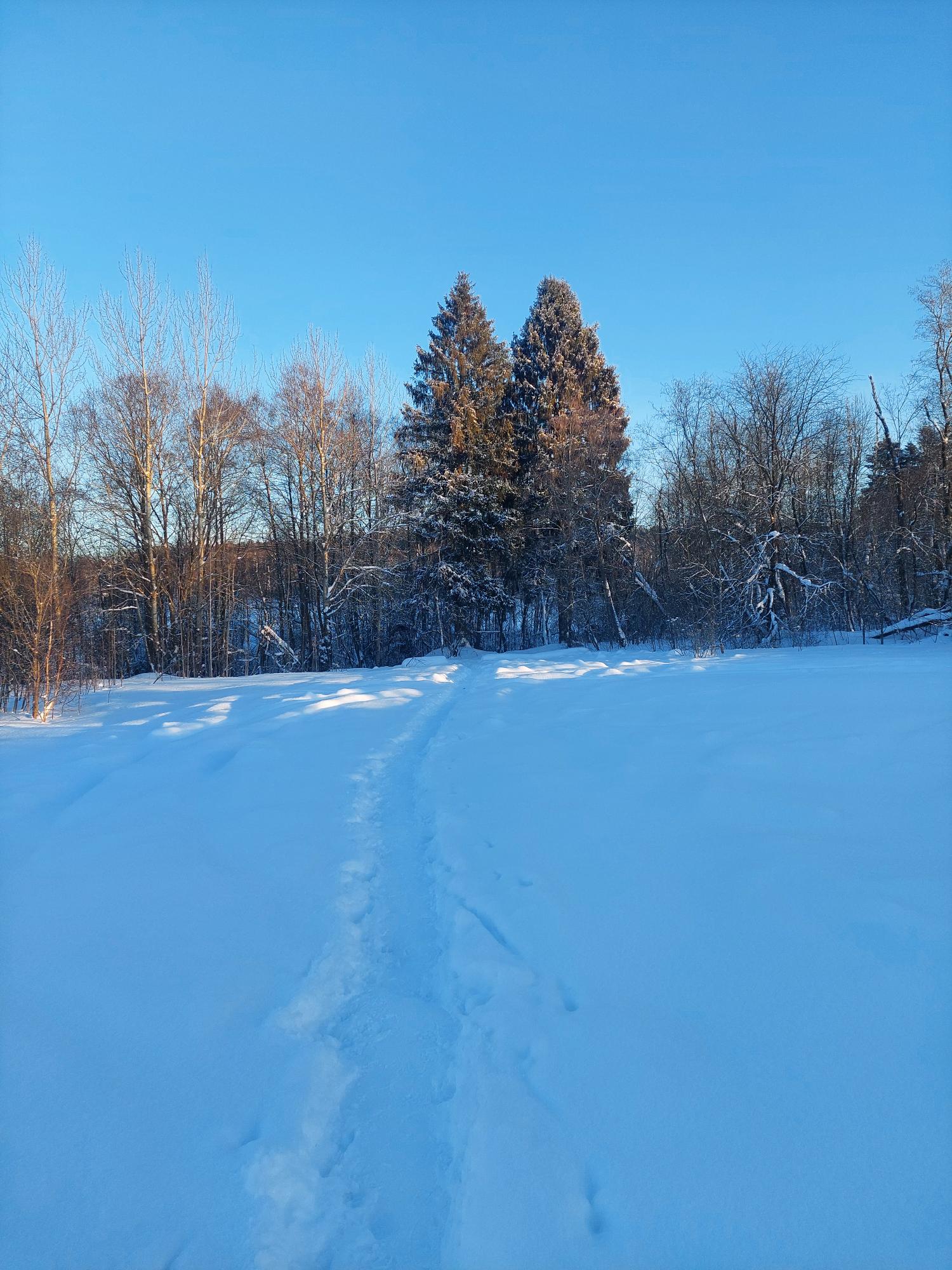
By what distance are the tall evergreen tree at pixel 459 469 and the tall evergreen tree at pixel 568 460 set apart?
3.94 ft

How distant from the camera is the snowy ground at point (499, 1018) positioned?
1.65m

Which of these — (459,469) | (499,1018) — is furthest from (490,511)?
(499,1018)

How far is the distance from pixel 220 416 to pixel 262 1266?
22678 mm

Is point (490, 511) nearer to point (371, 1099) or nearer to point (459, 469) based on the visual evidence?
point (459, 469)

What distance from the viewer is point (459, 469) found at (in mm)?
20906

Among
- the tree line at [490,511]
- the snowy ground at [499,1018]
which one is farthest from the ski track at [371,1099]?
the tree line at [490,511]

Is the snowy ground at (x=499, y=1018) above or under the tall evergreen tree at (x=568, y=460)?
under

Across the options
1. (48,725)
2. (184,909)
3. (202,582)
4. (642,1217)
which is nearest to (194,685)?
(48,725)

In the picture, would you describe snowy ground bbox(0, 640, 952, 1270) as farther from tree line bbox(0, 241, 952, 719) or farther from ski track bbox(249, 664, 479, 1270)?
tree line bbox(0, 241, 952, 719)

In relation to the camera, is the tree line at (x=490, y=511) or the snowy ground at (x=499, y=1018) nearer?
the snowy ground at (x=499, y=1018)

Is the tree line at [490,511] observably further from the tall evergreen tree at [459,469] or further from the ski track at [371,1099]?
the ski track at [371,1099]

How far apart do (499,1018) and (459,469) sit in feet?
66.0

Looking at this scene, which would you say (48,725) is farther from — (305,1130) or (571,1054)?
(571,1054)

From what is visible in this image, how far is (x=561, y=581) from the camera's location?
21688 millimetres
